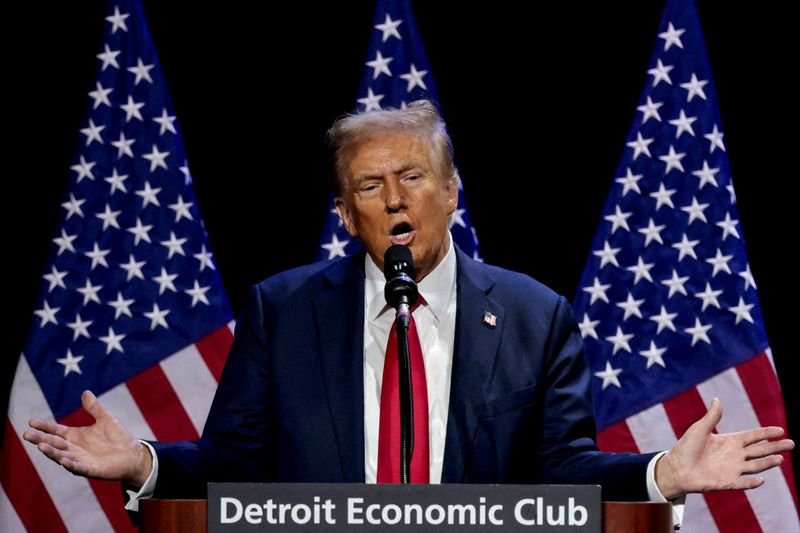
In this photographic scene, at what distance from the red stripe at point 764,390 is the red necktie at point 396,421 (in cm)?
157

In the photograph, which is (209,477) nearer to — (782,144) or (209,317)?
(209,317)

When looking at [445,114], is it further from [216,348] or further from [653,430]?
[653,430]

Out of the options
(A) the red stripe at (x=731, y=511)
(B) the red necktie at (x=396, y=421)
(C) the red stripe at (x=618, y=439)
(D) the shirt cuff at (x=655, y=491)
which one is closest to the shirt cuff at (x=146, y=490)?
(B) the red necktie at (x=396, y=421)

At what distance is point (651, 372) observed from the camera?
3.45 metres

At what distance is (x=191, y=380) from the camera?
140 inches

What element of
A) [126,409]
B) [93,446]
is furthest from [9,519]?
[93,446]

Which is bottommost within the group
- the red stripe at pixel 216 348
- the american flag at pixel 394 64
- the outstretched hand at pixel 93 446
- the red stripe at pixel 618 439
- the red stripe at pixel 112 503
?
the red stripe at pixel 618 439

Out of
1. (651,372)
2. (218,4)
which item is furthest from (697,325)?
(218,4)

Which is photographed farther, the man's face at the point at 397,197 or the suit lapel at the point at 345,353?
the man's face at the point at 397,197

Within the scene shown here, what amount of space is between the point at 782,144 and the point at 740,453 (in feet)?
6.90

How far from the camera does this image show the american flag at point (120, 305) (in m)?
3.49

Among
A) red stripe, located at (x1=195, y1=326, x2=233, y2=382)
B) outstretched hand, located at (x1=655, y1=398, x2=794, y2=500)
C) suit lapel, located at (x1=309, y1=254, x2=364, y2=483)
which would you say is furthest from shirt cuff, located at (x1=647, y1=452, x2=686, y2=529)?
red stripe, located at (x1=195, y1=326, x2=233, y2=382)

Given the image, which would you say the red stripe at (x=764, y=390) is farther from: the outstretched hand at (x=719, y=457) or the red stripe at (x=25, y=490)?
the red stripe at (x=25, y=490)

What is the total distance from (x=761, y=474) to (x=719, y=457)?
5.62ft
